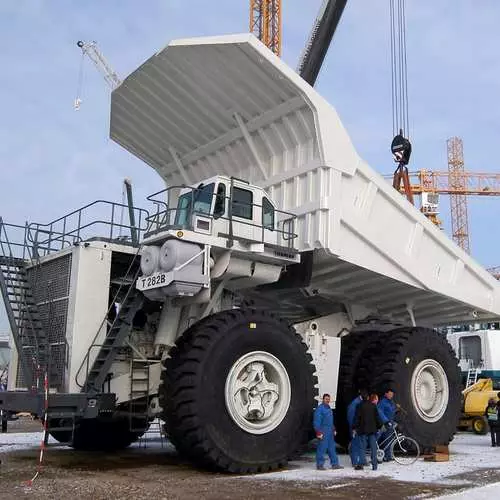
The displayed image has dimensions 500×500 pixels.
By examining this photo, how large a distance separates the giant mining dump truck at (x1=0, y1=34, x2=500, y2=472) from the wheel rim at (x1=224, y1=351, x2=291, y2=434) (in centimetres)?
2

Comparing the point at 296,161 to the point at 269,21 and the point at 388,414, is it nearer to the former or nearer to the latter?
the point at 388,414

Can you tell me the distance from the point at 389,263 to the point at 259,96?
3.48 metres

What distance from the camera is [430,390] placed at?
1157cm

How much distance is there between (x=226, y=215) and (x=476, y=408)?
31.5 ft

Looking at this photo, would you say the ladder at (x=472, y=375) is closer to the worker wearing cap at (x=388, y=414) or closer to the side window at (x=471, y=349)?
the side window at (x=471, y=349)

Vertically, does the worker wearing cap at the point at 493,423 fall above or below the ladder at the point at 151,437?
above

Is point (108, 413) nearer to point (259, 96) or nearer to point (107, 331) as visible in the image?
point (107, 331)

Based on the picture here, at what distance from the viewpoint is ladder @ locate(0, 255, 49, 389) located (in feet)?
29.4

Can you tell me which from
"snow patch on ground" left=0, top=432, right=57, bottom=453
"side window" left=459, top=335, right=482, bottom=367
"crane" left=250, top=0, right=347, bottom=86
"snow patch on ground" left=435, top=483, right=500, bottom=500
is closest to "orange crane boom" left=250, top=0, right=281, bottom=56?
"crane" left=250, top=0, right=347, bottom=86

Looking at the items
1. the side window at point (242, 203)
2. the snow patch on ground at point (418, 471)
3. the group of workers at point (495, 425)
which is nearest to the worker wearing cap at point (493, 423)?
the group of workers at point (495, 425)

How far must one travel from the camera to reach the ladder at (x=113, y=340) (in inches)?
340

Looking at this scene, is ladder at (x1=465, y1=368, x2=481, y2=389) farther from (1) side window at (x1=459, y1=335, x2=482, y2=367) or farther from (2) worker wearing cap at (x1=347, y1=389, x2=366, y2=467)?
(2) worker wearing cap at (x1=347, y1=389, x2=366, y2=467)

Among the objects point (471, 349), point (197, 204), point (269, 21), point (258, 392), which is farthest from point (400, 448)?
point (269, 21)

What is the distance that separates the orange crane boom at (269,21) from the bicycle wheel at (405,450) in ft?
123
